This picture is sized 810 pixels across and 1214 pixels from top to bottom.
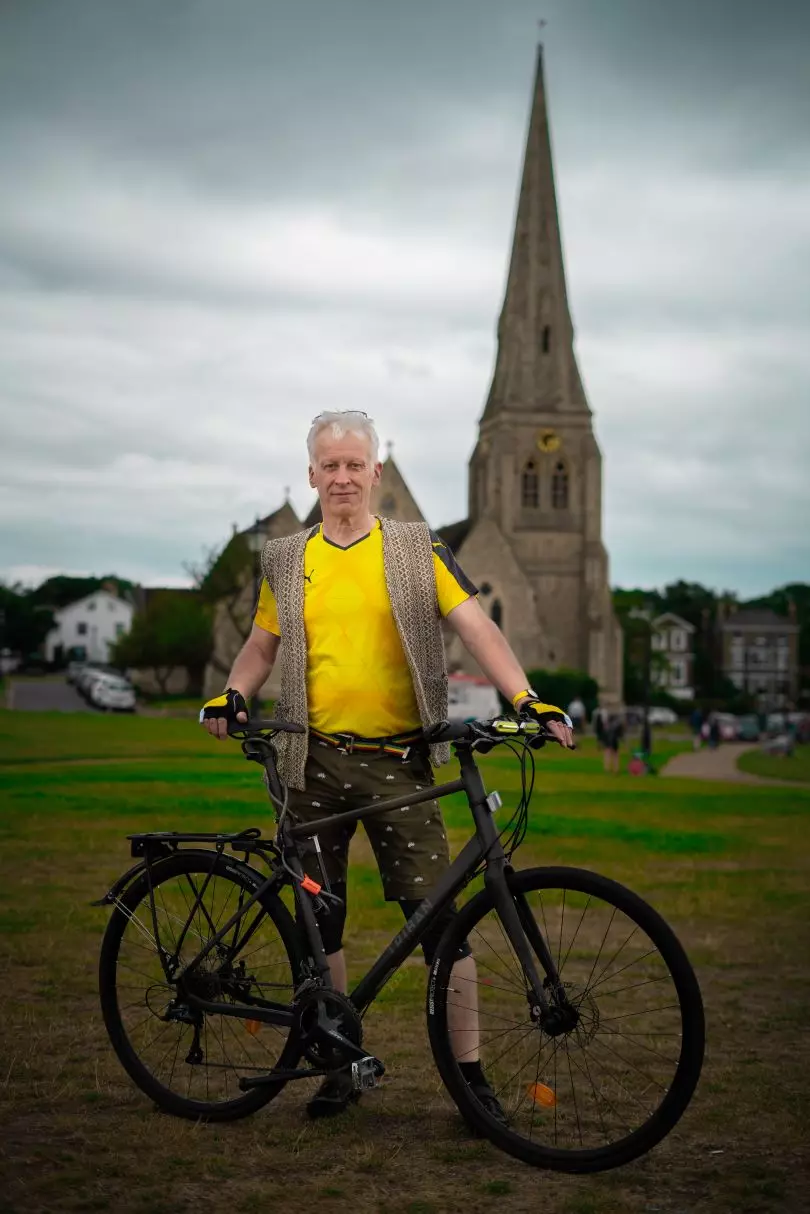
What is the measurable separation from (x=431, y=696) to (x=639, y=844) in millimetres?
8624

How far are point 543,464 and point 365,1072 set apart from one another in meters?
84.5

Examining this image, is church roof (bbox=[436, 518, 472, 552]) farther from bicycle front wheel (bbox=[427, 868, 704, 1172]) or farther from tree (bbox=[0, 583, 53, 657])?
bicycle front wheel (bbox=[427, 868, 704, 1172])

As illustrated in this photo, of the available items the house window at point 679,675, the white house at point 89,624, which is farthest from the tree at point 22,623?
the house window at point 679,675

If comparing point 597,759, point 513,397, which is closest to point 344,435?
point 597,759

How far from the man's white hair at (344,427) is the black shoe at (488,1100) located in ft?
6.63

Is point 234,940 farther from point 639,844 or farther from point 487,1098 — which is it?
point 639,844

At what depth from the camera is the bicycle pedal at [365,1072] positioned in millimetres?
4152

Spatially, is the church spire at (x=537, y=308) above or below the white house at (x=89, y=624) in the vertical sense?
above

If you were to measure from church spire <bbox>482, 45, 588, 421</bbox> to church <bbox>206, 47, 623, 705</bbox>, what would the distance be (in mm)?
64

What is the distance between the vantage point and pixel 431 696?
15.0ft

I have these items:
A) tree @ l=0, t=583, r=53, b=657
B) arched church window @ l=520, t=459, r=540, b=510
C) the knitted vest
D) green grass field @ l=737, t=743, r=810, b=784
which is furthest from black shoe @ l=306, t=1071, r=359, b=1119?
tree @ l=0, t=583, r=53, b=657

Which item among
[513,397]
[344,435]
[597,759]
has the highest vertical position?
[513,397]

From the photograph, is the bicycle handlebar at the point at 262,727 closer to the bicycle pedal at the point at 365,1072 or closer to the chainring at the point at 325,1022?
the chainring at the point at 325,1022

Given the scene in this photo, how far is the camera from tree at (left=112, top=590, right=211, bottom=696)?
75.4 m
